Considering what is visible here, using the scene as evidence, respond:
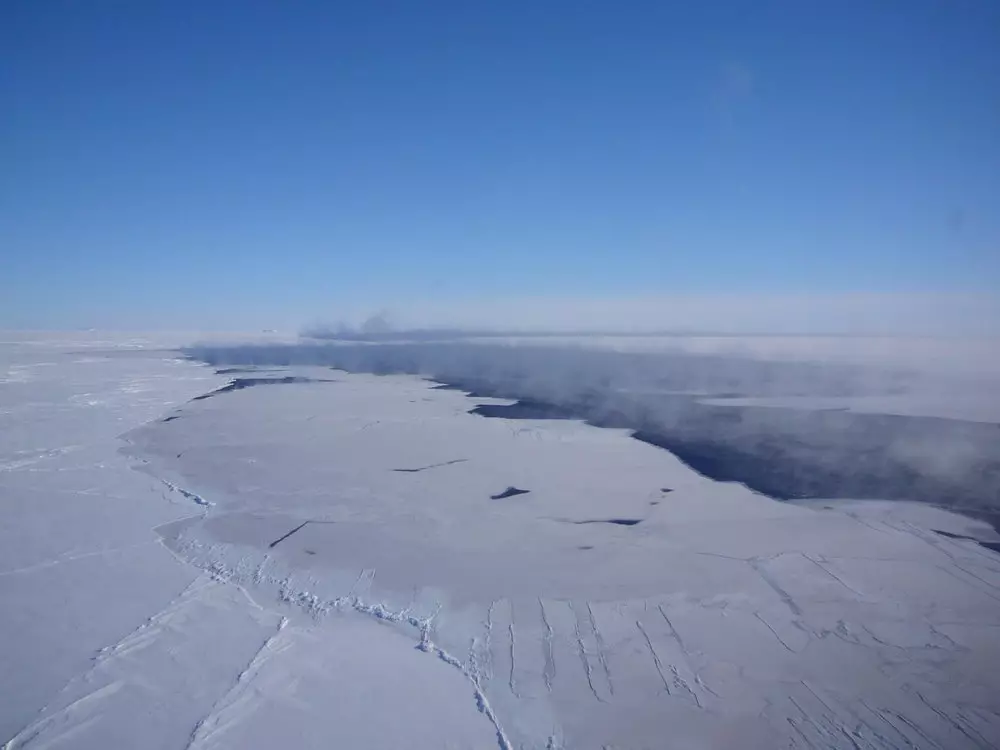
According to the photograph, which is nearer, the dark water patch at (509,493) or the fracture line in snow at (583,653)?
the fracture line in snow at (583,653)

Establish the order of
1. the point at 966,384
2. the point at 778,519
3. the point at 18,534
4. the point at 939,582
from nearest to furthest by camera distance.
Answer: the point at 939,582 → the point at 18,534 → the point at 778,519 → the point at 966,384

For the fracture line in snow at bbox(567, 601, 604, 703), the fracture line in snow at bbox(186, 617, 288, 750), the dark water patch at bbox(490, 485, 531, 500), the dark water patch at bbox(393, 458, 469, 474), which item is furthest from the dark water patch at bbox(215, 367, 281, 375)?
the fracture line in snow at bbox(567, 601, 604, 703)

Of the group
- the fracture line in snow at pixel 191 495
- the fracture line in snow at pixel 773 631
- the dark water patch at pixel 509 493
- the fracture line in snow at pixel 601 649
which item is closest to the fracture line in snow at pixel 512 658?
the fracture line in snow at pixel 601 649

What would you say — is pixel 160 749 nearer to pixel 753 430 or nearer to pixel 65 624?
pixel 65 624

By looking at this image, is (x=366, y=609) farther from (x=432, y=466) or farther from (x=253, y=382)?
(x=253, y=382)

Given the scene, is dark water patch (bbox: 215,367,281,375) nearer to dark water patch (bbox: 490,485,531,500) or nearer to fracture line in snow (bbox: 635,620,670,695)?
dark water patch (bbox: 490,485,531,500)

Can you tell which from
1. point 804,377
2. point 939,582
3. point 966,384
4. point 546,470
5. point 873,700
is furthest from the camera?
point 804,377

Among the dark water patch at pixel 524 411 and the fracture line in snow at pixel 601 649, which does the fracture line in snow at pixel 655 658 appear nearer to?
the fracture line in snow at pixel 601 649

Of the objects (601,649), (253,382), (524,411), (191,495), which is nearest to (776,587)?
(601,649)

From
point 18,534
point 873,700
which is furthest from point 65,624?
point 873,700
